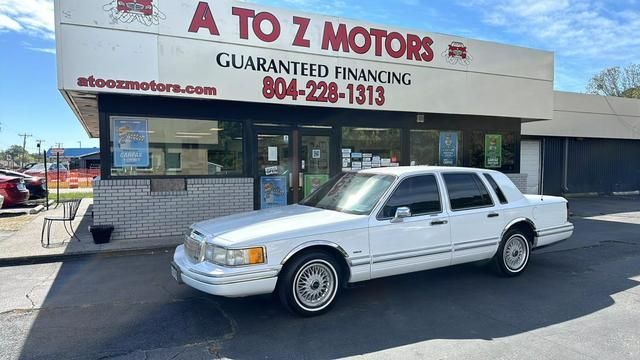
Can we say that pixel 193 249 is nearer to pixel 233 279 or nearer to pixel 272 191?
pixel 233 279

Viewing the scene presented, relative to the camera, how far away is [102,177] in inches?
332

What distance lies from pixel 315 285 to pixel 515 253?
3.32m

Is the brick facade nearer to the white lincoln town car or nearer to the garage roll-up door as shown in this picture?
the white lincoln town car

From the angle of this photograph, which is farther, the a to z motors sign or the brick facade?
the brick facade

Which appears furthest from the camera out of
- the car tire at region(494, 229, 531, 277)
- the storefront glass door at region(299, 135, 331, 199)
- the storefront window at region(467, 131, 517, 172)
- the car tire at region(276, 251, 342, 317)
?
the storefront window at region(467, 131, 517, 172)

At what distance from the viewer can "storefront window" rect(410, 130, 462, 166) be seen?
1150 centimetres

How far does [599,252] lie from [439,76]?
549 centimetres

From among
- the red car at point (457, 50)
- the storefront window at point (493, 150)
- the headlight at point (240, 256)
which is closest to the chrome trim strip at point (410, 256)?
the headlight at point (240, 256)

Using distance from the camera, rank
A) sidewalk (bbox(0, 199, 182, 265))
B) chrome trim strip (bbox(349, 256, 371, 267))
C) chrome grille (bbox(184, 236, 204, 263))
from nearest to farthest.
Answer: chrome grille (bbox(184, 236, 204, 263)) < chrome trim strip (bbox(349, 256, 371, 267)) < sidewalk (bbox(0, 199, 182, 265))

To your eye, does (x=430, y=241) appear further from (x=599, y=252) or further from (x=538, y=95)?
(x=538, y=95)

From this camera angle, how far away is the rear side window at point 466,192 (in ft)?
18.6

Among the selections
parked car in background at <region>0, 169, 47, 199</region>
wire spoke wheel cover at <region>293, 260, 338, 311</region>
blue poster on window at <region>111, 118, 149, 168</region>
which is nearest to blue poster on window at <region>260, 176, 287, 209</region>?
blue poster on window at <region>111, 118, 149, 168</region>

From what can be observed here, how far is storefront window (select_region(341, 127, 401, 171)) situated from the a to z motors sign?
82 cm

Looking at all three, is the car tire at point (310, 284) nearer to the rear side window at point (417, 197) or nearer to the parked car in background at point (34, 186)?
the rear side window at point (417, 197)
